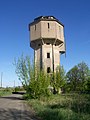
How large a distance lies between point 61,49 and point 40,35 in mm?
7745

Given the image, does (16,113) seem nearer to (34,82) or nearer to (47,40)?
(34,82)

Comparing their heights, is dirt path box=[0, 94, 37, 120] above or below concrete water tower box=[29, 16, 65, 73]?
below

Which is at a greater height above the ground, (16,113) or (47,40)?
(47,40)

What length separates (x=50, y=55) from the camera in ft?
174

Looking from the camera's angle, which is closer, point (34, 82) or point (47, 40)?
point (34, 82)

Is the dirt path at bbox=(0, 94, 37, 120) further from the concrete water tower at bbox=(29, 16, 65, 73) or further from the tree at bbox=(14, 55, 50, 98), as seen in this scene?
the concrete water tower at bbox=(29, 16, 65, 73)

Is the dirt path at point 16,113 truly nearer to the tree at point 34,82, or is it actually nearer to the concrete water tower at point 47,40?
the tree at point 34,82

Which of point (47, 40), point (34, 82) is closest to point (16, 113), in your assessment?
point (34, 82)

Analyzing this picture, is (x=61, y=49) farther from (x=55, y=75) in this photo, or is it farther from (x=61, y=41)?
(x=55, y=75)

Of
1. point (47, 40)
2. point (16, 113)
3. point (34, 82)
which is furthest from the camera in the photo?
point (47, 40)

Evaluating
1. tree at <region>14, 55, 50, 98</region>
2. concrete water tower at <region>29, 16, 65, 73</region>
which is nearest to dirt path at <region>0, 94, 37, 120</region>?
tree at <region>14, 55, 50, 98</region>

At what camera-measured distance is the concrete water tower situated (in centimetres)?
5041

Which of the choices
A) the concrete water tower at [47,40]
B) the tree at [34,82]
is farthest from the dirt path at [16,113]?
the concrete water tower at [47,40]

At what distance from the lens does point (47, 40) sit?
51.9 metres
